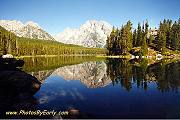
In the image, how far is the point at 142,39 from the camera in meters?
126

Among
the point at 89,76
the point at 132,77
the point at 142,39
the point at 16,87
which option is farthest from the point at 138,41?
the point at 16,87

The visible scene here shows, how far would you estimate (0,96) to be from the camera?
24.0 meters

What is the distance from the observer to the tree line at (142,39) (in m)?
124

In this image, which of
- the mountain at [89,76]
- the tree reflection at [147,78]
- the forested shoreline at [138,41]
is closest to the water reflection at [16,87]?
the mountain at [89,76]

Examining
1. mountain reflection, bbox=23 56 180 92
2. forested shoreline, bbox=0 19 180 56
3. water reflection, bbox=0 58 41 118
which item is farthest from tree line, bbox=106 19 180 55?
water reflection, bbox=0 58 41 118

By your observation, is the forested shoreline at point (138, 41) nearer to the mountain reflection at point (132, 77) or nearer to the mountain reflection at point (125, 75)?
the mountain reflection at point (125, 75)

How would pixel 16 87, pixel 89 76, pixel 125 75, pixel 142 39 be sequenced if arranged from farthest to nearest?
pixel 142 39 < pixel 89 76 < pixel 125 75 < pixel 16 87

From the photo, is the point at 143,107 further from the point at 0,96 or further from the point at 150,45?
the point at 150,45

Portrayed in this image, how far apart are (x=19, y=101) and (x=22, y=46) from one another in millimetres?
147418

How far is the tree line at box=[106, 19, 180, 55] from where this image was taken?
124 meters

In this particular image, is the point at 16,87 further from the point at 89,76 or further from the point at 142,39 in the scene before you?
the point at 142,39

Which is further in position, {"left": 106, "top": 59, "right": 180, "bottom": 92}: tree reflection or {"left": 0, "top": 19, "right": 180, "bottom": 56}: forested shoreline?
{"left": 0, "top": 19, "right": 180, "bottom": 56}: forested shoreline

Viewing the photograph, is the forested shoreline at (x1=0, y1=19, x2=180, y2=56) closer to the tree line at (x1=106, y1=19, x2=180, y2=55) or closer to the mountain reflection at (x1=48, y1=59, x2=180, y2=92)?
the tree line at (x1=106, y1=19, x2=180, y2=55)

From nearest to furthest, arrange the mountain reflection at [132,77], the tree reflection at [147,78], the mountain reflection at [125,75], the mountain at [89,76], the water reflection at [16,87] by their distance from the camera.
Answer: the water reflection at [16,87] < the tree reflection at [147,78] < the mountain reflection at [132,77] < the mountain reflection at [125,75] < the mountain at [89,76]
